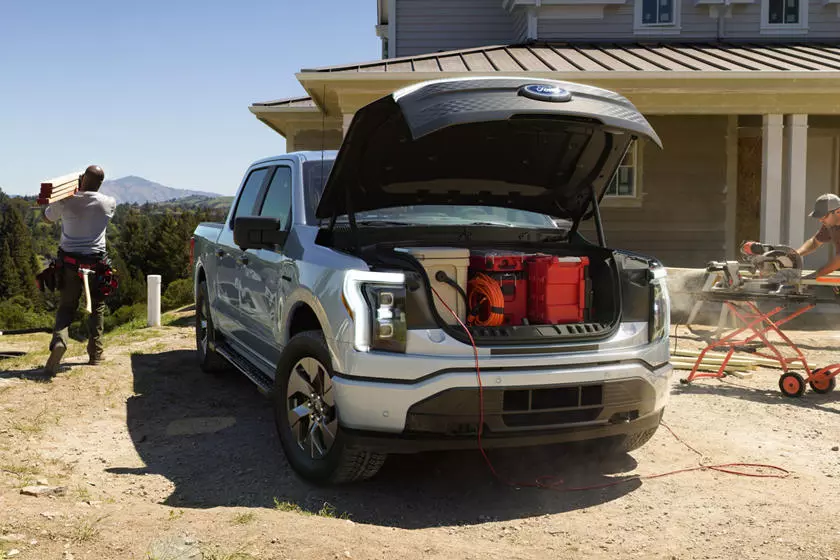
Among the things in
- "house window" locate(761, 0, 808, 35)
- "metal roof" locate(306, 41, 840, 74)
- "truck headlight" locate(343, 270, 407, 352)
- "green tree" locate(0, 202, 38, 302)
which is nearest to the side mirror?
"truck headlight" locate(343, 270, 407, 352)

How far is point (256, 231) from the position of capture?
4.57 meters

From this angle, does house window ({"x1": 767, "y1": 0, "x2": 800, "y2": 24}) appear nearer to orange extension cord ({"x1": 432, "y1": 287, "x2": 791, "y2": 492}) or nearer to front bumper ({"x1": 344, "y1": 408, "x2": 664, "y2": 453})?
orange extension cord ({"x1": 432, "y1": 287, "x2": 791, "y2": 492})

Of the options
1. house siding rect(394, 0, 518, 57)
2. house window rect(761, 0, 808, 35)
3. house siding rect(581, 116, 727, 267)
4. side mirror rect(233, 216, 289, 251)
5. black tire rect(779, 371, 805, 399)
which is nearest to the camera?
side mirror rect(233, 216, 289, 251)

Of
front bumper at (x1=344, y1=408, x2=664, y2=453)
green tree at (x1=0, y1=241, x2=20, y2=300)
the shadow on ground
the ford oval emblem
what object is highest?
the ford oval emblem

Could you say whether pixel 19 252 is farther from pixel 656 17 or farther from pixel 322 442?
pixel 322 442

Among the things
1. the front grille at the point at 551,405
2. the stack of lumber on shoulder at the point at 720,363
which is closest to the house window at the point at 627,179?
the stack of lumber on shoulder at the point at 720,363

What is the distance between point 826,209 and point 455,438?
522 centimetres

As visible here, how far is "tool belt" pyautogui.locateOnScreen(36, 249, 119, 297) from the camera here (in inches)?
263

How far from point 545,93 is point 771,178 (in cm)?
924

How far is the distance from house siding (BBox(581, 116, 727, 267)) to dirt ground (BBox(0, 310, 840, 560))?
7683mm

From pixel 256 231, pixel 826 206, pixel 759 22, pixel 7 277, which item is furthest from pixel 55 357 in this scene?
pixel 7 277

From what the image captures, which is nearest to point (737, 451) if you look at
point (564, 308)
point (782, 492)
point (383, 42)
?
point (782, 492)

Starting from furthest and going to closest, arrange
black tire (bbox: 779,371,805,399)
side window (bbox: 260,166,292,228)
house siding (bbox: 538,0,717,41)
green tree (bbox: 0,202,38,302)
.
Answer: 1. green tree (bbox: 0,202,38,302)
2. house siding (bbox: 538,0,717,41)
3. black tire (bbox: 779,371,805,399)
4. side window (bbox: 260,166,292,228)

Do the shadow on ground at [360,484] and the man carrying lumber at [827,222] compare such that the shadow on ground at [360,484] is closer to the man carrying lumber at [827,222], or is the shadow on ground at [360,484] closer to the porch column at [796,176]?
the man carrying lumber at [827,222]
